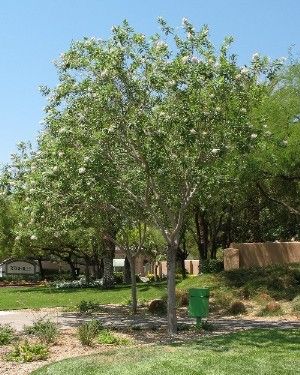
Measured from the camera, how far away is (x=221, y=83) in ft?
44.2

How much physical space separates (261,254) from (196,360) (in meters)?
17.7

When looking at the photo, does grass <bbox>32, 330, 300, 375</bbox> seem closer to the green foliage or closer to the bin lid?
the bin lid

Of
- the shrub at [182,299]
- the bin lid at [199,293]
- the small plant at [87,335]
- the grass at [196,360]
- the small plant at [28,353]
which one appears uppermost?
the bin lid at [199,293]

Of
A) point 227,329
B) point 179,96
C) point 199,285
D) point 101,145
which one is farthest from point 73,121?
point 199,285

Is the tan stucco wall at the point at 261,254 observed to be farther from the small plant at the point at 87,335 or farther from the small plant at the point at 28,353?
the small plant at the point at 28,353

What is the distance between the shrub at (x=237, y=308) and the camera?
20.2 meters

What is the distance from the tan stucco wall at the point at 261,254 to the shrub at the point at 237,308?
651 centimetres

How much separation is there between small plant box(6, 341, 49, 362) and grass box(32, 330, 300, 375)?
0.98 meters

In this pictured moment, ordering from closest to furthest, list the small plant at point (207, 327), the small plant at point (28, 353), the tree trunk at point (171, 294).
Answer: the small plant at point (28, 353), the tree trunk at point (171, 294), the small plant at point (207, 327)

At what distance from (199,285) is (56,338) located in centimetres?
1221

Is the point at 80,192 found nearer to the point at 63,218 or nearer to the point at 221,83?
the point at 63,218

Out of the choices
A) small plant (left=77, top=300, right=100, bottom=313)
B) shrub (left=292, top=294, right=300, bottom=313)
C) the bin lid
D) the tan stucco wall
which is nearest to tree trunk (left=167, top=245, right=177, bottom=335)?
the bin lid

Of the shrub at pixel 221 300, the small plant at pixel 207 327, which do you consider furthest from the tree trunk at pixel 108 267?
the small plant at pixel 207 327

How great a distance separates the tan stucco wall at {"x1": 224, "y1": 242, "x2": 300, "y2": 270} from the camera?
26953 mm
